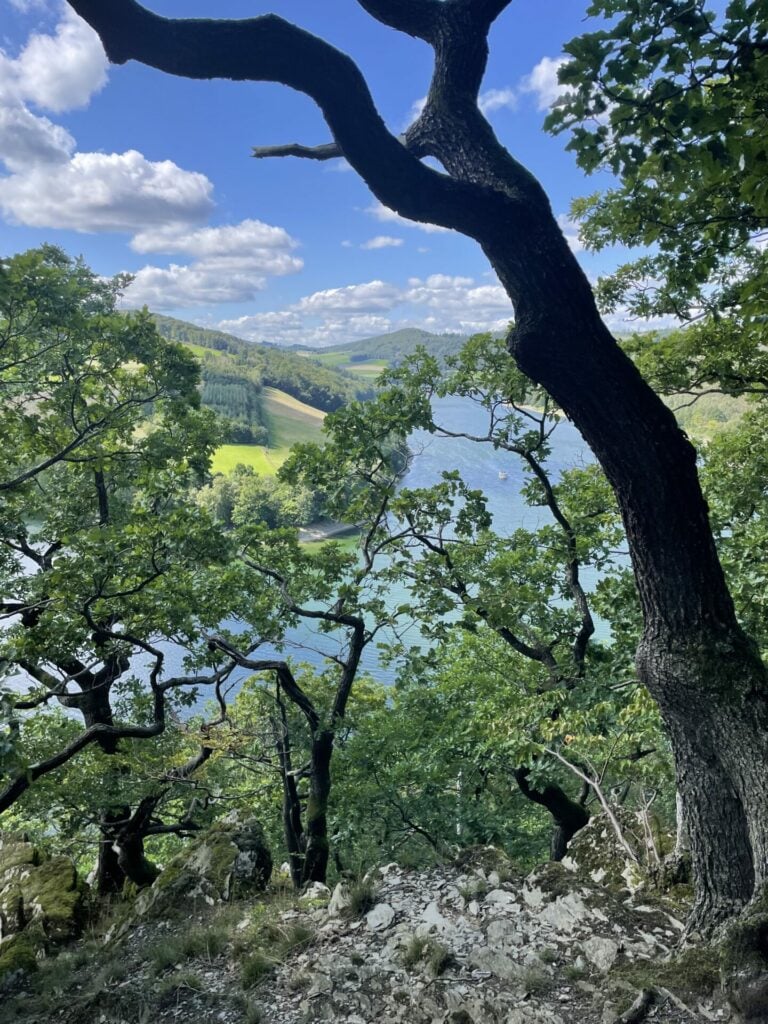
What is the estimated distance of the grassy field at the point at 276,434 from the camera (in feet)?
215

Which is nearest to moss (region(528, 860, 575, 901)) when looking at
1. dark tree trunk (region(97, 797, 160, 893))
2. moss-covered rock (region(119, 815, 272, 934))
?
moss-covered rock (region(119, 815, 272, 934))

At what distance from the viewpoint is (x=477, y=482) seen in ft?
124

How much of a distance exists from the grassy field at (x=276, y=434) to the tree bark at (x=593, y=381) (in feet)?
159

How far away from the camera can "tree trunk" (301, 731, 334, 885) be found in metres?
7.82

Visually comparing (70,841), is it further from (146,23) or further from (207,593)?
(146,23)

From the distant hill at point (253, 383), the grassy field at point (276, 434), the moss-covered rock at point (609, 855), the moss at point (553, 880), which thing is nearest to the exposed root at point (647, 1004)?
the moss at point (553, 880)

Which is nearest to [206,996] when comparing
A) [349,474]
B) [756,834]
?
[756,834]

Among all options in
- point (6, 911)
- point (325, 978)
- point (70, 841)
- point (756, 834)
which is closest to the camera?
point (756, 834)

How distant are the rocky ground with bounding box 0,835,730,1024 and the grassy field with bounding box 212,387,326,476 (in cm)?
4774

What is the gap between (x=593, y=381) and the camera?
10.4 feet

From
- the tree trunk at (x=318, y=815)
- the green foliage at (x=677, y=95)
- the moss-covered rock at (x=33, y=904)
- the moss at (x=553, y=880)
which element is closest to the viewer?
the green foliage at (x=677, y=95)

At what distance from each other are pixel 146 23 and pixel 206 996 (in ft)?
19.3

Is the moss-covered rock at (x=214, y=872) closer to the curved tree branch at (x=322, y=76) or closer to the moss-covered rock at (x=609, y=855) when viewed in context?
the moss-covered rock at (x=609, y=855)

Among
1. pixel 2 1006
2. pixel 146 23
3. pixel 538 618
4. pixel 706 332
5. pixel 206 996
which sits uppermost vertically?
pixel 146 23
